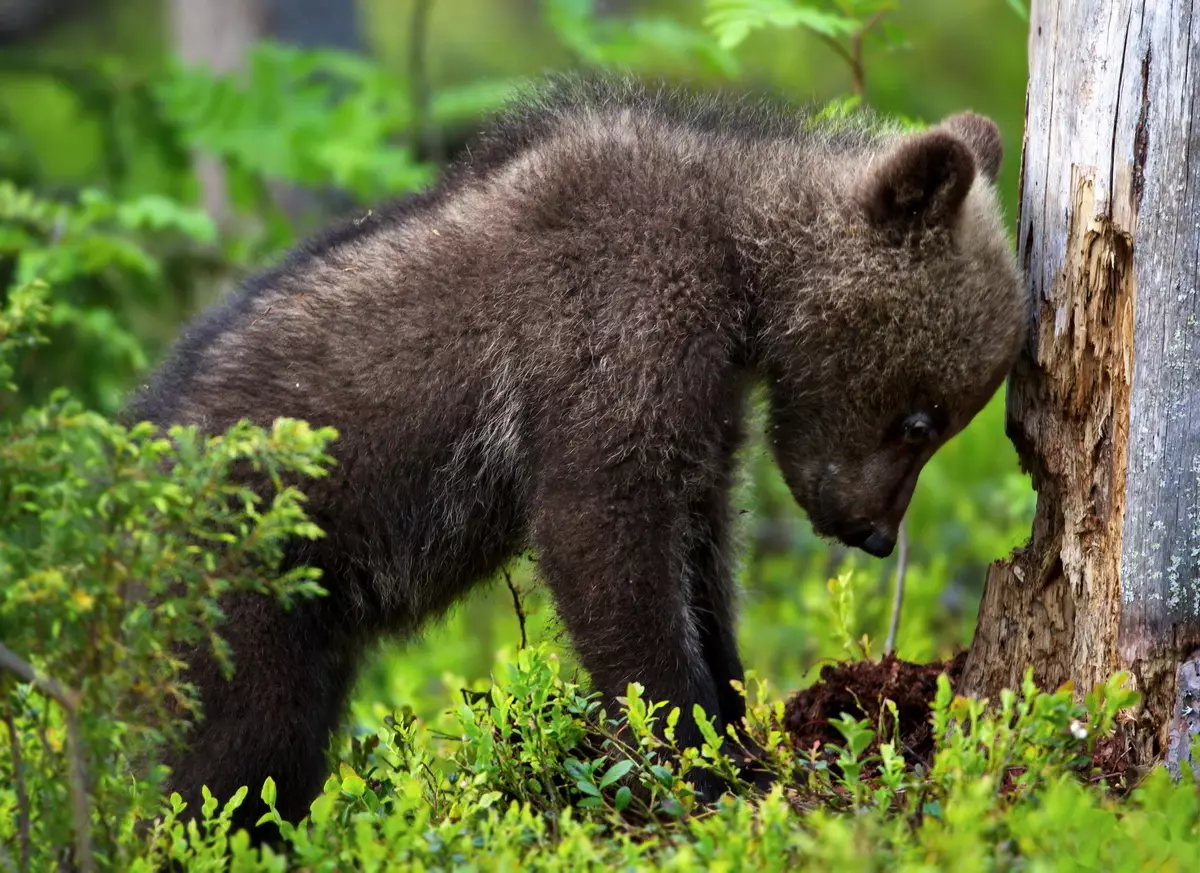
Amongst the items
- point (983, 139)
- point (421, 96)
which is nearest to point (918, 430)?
point (983, 139)

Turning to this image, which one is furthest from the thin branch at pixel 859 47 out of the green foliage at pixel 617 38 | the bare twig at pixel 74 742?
the bare twig at pixel 74 742

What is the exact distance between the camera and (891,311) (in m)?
4.37

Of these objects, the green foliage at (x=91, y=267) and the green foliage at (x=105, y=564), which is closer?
the green foliage at (x=105, y=564)

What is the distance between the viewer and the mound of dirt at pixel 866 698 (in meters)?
4.37

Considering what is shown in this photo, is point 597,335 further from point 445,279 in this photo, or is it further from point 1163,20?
point 1163,20

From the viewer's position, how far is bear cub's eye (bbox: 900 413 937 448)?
450 centimetres

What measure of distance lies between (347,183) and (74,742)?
562cm

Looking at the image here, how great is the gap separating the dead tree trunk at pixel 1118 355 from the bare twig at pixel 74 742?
106 inches

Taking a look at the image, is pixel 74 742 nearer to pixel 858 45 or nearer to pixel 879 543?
pixel 879 543

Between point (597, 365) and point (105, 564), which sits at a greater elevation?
point (597, 365)

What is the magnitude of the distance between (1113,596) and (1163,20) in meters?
1.59

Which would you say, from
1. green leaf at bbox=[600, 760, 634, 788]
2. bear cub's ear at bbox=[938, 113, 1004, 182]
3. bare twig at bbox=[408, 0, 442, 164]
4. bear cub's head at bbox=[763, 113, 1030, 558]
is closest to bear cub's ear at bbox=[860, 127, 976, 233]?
bear cub's head at bbox=[763, 113, 1030, 558]

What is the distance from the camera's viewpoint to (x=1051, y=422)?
4125mm

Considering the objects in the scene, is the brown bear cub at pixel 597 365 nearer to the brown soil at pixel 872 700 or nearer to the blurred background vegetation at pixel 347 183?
the brown soil at pixel 872 700
